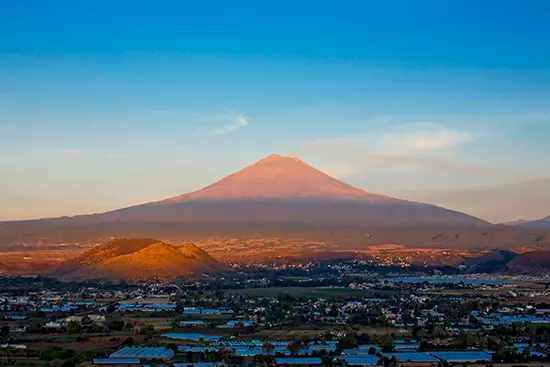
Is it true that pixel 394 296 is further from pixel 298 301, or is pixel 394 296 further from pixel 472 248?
pixel 472 248

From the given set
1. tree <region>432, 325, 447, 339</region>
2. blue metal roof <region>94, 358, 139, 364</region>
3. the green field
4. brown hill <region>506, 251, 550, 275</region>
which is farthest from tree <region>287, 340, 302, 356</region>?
brown hill <region>506, 251, 550, 275</region>

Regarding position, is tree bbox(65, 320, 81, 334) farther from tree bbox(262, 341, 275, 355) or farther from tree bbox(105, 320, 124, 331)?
tree bbox(262, 341, 275, 355)

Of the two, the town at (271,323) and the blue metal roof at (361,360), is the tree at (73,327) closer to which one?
the town at (271,323)

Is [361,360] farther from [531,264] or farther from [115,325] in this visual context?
[531,264]

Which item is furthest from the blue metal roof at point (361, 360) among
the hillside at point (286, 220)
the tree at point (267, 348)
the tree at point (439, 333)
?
the hillside at point (286, 220)

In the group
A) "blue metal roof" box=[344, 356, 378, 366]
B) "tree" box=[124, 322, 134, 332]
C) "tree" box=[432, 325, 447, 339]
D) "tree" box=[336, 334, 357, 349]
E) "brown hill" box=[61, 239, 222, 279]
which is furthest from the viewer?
"brown hill" box=[61, 239, 222, 279]

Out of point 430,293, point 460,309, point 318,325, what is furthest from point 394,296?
point 318,325

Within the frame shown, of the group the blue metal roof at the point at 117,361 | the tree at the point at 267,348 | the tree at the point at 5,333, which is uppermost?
the tree at the point at 5,333
